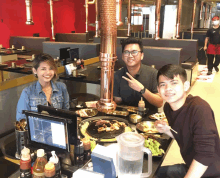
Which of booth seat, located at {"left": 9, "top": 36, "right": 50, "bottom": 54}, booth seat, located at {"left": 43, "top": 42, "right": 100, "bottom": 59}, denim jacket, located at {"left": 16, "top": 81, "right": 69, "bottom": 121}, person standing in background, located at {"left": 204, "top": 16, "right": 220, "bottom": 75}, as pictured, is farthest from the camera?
booth seat, located at {"left": 9, "top": 36, "right": 50, "bottom": 54}

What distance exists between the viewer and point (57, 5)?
977 cm

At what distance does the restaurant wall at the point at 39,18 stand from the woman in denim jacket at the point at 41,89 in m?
6.41

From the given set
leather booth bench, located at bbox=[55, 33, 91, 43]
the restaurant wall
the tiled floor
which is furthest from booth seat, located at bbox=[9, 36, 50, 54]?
the tiled floor

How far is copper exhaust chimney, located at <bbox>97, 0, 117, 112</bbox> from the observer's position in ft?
2.17

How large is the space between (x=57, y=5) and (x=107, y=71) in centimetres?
1006

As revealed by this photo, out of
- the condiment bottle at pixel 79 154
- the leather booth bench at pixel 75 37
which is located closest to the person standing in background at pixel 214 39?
the leather booth bench at pixel 75 37

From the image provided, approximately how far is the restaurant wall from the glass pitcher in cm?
771

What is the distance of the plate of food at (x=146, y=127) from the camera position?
1.76 metres

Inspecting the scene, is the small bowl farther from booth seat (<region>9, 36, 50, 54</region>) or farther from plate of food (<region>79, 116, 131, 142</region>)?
booth seat (<region>9, 36, 50, 54</region>)

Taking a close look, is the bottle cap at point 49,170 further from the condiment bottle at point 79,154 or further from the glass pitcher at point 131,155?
the glass pitcher at point 131,155

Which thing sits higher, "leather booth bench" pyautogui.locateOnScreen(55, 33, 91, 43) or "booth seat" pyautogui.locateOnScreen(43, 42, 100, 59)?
"leather booth bench" pyautogui.locateOnScreen(55, 33, 91, 43)

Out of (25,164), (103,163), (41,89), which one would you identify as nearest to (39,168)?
(25,164)

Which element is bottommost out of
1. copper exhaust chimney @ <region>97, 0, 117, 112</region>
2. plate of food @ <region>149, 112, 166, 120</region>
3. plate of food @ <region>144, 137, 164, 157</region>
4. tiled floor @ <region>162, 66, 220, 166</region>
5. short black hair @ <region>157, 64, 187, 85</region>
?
tiled floor @ <region>162, 66, 220, 166</region>

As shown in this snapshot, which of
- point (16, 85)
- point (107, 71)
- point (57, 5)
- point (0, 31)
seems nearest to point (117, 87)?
point (16, 85)
